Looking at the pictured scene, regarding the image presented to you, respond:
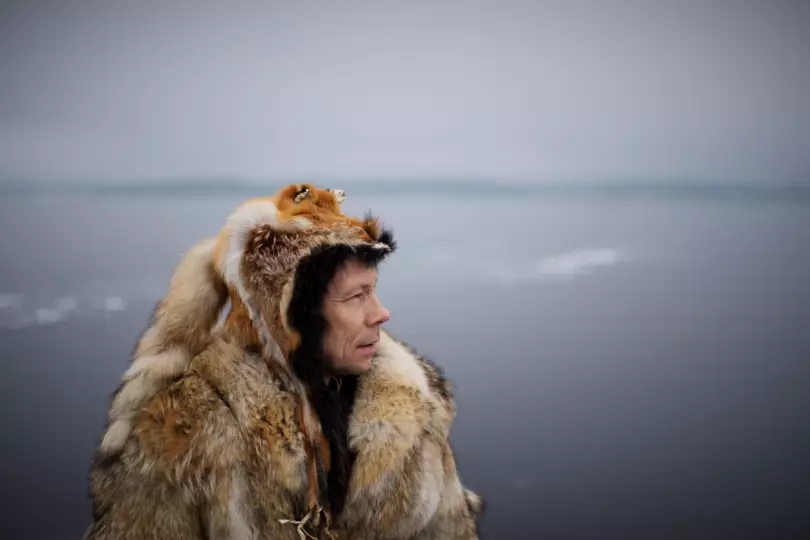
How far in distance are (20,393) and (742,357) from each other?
2.63m

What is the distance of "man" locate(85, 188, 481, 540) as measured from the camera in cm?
86

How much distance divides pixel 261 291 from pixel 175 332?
0.16 metres

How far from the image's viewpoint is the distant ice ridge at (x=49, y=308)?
204 centimetres

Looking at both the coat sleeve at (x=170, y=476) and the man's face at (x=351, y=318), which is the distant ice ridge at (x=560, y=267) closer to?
the man's face at (x=351, y=318)

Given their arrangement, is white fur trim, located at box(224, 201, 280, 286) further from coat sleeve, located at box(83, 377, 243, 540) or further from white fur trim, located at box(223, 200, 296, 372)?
coat sleeve, located at box(83, 377, 243, 540)

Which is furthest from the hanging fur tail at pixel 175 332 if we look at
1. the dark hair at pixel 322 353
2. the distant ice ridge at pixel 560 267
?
the distant ice ridge at pixel 560 267

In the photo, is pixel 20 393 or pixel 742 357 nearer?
pixel 20 393

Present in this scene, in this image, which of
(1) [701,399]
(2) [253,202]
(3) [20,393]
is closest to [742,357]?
(1) [701,399]

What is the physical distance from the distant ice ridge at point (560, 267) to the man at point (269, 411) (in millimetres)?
1526

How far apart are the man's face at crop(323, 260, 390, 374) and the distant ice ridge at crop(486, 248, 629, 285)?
1.57 metres

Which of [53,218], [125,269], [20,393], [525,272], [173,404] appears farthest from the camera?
[525,272]

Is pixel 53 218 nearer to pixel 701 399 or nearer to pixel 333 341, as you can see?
pixel 333 341

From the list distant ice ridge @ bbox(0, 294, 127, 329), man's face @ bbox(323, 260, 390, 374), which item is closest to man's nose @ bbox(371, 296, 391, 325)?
man's face @ bbox(323, 260, 390, 374)

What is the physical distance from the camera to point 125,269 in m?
2.17
